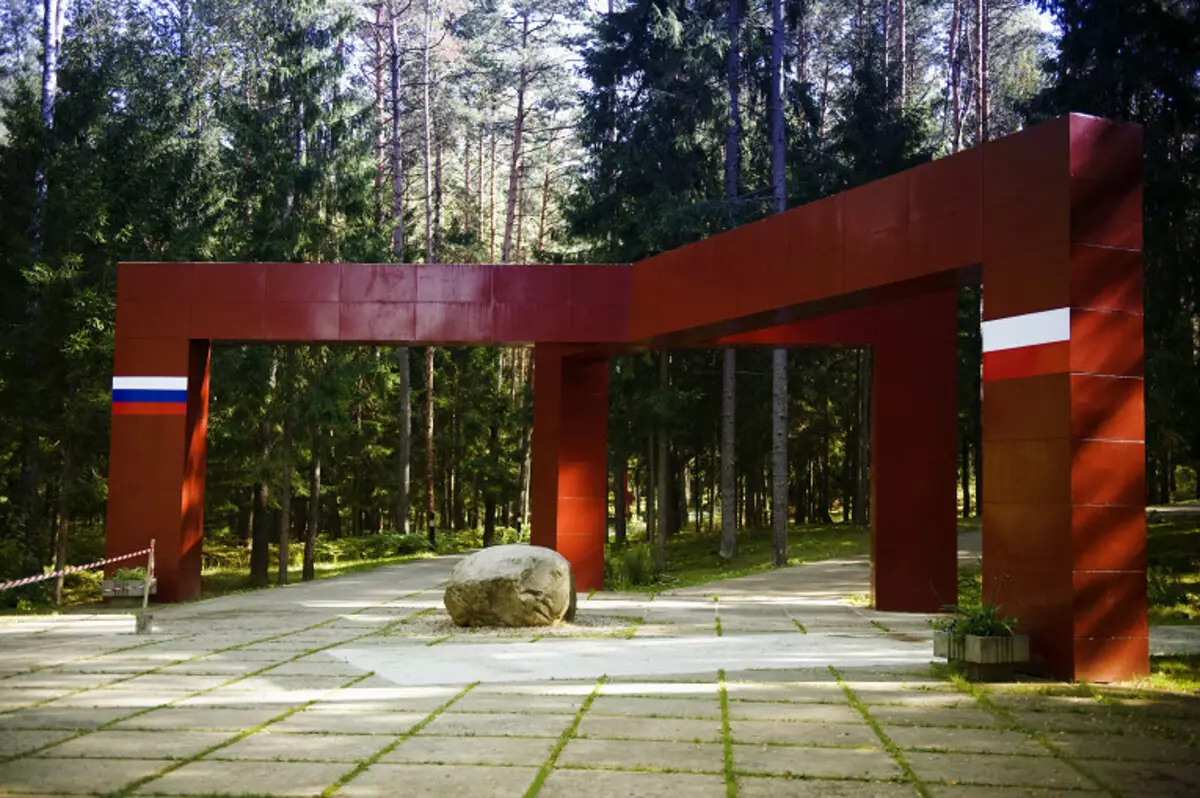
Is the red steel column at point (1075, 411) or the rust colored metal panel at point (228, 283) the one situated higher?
the rust colored metal panel at point (228, 283)

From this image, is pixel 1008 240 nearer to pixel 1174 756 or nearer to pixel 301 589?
pixel 1174 756

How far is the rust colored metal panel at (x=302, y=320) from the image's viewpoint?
54.9 ft

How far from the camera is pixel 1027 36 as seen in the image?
35156 mm

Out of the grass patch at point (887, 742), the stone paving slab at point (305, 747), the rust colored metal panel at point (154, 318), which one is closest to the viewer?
the grass patch at point (887, 742)

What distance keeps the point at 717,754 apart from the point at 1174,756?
2.58m

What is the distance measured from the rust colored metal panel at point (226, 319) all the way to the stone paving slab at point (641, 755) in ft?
38.4

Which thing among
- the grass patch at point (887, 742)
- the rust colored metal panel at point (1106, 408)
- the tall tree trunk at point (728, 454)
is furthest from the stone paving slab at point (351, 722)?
the tall tree trunk at point (728, 454)

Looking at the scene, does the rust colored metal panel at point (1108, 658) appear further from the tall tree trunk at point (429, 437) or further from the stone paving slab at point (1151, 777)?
the tall tree trunk at point (429, 437)

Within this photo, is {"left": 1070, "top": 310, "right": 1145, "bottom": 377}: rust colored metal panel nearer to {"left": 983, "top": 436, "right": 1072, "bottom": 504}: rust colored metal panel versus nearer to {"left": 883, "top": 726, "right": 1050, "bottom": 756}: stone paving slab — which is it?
{"left": 983, "top": 436, "right": 1072, "bottom": 504}: rust colored metal panel

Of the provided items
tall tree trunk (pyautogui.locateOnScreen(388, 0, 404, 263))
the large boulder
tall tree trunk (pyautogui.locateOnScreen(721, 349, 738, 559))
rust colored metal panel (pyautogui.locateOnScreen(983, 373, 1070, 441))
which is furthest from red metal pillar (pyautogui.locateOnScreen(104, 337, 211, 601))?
tall tree trunk (pyautogui.locateOnScreen(388, 0, 404, 263))

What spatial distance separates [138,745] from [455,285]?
11.1 meters

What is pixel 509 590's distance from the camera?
1238cm

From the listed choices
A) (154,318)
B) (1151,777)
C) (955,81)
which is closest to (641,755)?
(1151,777)

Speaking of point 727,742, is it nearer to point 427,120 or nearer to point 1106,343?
point 1106,343
